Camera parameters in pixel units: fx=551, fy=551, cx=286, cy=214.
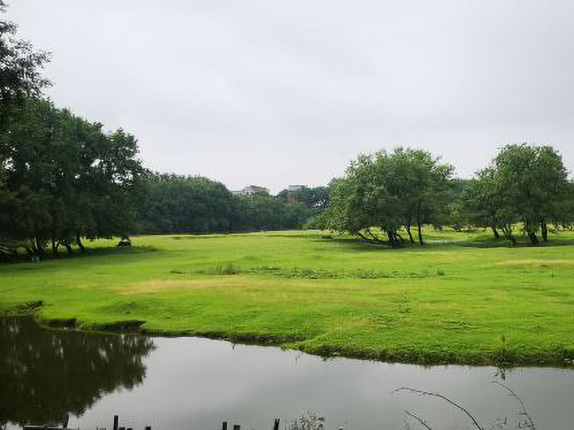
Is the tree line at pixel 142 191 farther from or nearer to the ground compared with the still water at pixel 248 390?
farther from the ground

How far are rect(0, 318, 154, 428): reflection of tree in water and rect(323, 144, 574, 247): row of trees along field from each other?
54.4m

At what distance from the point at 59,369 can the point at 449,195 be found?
2855 inches

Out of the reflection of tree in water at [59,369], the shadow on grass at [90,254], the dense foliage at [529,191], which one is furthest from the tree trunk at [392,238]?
the reflection of tree in water at [59,369]

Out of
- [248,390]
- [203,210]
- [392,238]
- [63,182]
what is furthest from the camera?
[203,210]

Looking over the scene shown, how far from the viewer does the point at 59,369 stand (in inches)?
831

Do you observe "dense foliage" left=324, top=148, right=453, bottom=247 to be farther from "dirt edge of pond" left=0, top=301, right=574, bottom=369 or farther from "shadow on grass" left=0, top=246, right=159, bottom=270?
"dirt edge of pond" left=0, top=301, right=574, bottom=369

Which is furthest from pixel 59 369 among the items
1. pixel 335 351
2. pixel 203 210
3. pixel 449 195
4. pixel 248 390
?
pixel 203 210

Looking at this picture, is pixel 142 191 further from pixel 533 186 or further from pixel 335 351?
pixel 335 351

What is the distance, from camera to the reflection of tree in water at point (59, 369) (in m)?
16.9

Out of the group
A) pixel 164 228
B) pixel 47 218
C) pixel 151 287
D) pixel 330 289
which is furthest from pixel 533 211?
pixel 164 228

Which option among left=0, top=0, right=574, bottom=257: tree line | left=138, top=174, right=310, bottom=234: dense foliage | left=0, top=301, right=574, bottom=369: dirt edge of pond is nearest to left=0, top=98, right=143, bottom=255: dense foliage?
left=0, top=0, right=574, bottom=257: tree line

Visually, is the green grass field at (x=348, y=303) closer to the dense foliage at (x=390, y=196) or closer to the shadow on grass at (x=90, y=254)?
the shadow on grass at (x=90, y=254)

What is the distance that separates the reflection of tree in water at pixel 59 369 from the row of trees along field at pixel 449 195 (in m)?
54.4

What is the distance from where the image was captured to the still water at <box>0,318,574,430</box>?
15859mm
